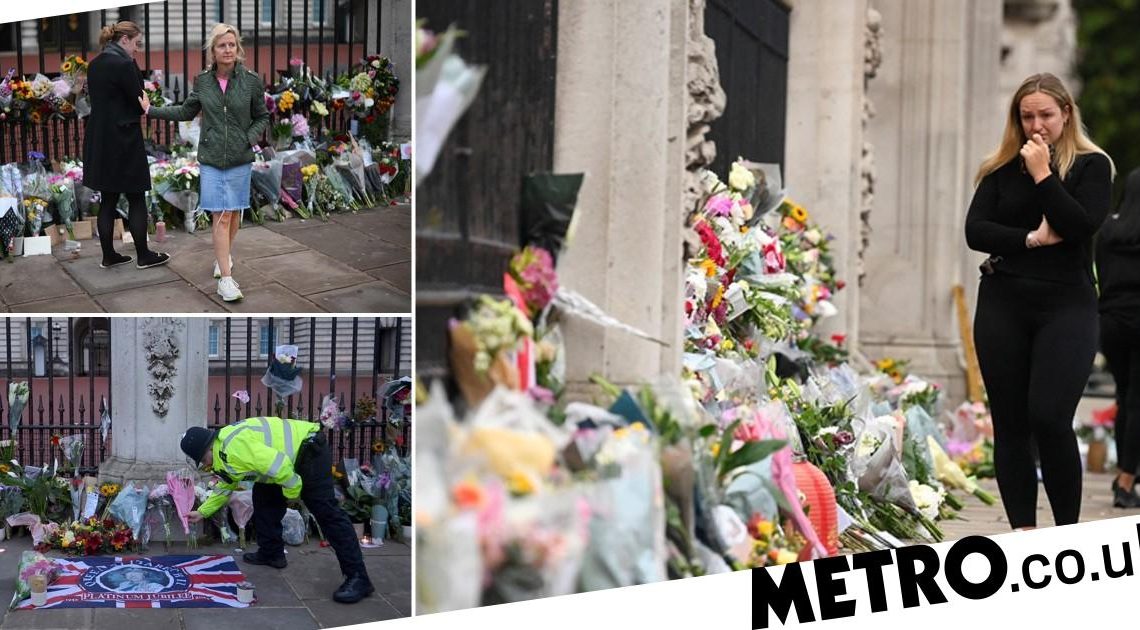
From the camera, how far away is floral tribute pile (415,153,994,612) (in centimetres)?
374

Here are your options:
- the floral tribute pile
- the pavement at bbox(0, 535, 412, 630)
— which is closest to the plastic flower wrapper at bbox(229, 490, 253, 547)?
the pavement at bbox(0, 535, 412, 630)

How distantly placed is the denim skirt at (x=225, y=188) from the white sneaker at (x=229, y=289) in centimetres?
23

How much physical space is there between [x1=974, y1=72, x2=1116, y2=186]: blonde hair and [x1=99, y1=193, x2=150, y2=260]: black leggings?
270cm

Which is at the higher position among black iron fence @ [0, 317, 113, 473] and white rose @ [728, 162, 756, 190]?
white rose @ [728, 162, 756, 190]

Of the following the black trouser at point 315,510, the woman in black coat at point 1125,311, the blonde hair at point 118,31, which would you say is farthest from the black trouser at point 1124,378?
the blonde hair at point 118,31

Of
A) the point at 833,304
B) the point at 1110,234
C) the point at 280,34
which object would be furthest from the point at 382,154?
the point at 833,304

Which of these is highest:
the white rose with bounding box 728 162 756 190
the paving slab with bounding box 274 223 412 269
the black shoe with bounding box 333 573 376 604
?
the white rose with bounding box 728 162 756 190

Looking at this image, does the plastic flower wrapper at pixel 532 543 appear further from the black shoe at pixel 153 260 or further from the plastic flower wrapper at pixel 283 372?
the plastic flower wrapper at pixel 283 372

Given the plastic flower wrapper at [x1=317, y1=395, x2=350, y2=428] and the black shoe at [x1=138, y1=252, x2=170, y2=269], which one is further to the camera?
the plastic flower wrapper at [x1=317, y1=395, x2=350, y2=428]

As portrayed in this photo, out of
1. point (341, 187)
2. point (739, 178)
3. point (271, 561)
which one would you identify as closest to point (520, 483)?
point (341, 187)

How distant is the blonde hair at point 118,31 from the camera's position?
437cm

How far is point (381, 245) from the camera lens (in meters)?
4.39

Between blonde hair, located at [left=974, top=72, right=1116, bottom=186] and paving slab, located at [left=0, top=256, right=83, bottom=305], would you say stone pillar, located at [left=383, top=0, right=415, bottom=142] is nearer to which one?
paving slab, located at [left=0, top=256, right=83, bottom=305]

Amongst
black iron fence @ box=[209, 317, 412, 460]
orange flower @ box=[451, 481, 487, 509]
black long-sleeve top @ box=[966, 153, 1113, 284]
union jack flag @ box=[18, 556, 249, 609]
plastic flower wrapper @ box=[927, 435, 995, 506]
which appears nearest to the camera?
orange flower @ box=[451, 481, 487, 509]
